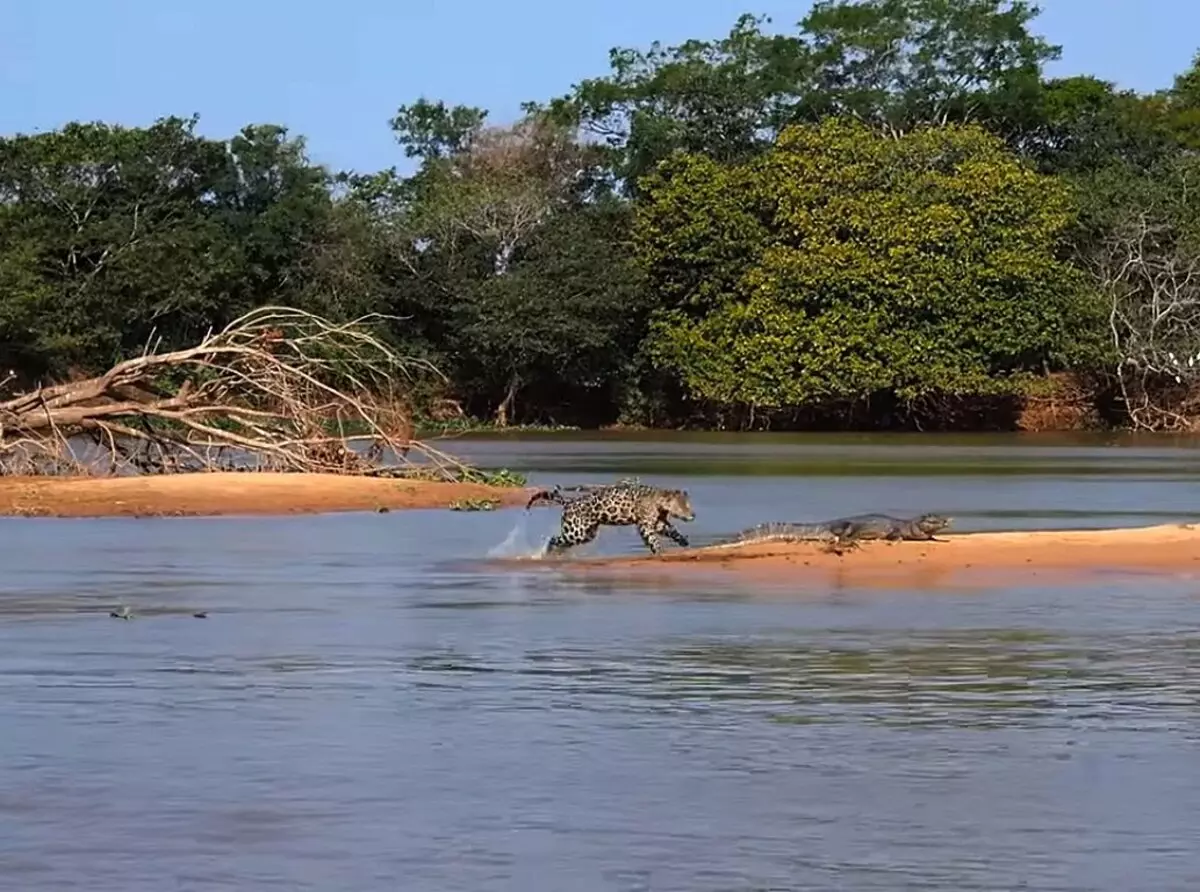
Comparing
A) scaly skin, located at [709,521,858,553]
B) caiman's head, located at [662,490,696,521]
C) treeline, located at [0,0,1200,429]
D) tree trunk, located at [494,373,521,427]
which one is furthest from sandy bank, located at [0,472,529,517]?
tree trunk, located at [494,373,521,427]

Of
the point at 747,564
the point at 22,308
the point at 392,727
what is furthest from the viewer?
the point at 22,308

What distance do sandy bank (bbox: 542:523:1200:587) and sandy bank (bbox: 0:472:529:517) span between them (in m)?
8.88

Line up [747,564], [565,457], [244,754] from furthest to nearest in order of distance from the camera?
[565,457] → [747,564] → [244,754]

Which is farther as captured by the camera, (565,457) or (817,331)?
(817,331)

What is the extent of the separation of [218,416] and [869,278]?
100 feet

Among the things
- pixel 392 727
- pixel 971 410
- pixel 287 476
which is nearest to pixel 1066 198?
pixel 971 410

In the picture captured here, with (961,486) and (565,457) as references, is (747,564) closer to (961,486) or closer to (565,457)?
(961,486)

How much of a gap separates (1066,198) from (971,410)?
6.65 meters

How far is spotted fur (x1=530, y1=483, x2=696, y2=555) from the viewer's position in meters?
20.9

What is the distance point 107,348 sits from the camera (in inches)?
2319

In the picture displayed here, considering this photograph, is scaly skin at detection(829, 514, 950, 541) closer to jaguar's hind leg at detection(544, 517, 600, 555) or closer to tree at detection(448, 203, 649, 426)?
jaguar's hind leg at detection(544, 517, 600, 555)

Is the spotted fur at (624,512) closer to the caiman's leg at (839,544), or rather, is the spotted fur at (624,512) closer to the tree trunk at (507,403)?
the caiman's leg at (839,544)

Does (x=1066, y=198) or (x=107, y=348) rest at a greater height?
(x=1066, y=198)

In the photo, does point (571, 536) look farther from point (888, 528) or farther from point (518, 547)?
point (888, 528)
